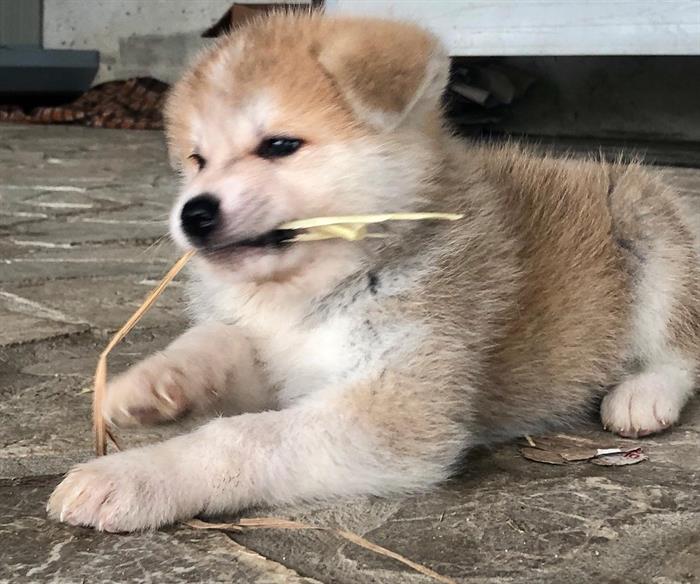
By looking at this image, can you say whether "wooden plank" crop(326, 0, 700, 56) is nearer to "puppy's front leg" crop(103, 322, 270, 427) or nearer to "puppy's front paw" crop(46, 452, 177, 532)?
"puppy's front leg" crop(103, 322, 270, 427)

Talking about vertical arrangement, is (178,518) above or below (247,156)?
below

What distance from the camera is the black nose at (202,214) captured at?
185 cm

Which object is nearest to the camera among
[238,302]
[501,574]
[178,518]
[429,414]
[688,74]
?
[501,574]

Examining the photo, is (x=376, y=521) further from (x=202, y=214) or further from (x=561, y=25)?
(x=561, y=25)

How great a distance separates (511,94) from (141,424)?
699 centimetres

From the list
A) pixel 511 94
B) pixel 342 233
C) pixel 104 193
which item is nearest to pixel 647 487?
pixel 342 233

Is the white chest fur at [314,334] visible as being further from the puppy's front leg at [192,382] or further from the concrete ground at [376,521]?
the concrete ground at [376,521]

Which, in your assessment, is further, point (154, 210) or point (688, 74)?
point (688, 74)

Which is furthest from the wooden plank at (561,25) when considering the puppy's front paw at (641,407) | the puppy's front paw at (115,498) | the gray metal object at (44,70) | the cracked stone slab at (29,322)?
Answer: the gray metal object at (44,70)

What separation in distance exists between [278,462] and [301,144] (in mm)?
623

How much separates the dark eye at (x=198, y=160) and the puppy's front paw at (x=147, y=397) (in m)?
0.45

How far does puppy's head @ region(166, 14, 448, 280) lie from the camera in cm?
187

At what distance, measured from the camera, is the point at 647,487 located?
187cm

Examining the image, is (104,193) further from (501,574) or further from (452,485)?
(501,574)
